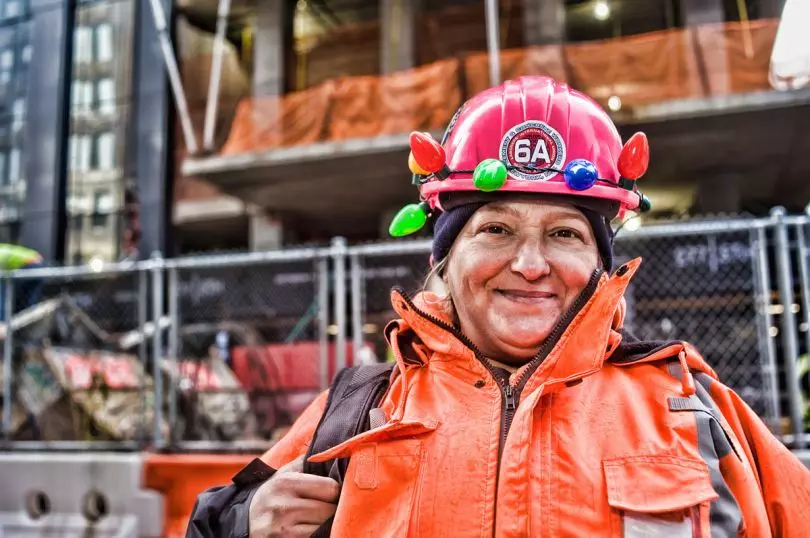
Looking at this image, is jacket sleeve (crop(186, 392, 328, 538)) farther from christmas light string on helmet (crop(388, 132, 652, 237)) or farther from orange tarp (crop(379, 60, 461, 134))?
orange tarp (crop(379, 60, 461, 134))

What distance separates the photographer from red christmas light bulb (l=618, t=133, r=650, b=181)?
181 centimetres

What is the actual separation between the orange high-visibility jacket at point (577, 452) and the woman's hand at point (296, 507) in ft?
0.24

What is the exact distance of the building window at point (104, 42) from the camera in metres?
14.7

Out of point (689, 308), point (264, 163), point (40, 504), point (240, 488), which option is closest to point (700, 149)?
point (689, 308)

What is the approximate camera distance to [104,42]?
14688 millimetres

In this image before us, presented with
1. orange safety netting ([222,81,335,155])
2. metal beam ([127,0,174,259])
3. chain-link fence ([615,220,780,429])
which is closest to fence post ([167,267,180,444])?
chain-link fence ([615,220,780,429])

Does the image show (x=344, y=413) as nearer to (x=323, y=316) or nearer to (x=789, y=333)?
(x=323, y=316)

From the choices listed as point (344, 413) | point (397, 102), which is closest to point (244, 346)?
point (344, 413)

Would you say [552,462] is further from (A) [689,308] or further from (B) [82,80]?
(B) [82,80]

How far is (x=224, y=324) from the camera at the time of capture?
6875mm

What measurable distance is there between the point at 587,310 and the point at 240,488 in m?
1.04

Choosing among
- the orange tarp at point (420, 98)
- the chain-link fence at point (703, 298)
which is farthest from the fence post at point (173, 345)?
the orange tarp at point (420, 98)

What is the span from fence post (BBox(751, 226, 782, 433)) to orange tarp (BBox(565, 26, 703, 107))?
5894mm

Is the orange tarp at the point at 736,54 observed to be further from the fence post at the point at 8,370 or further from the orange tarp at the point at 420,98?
the fence post at the point at 8,370
